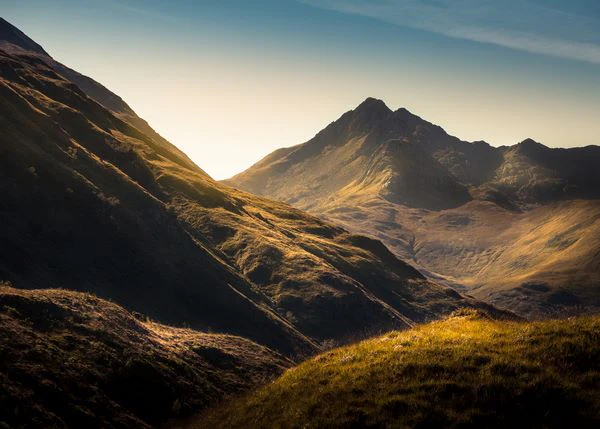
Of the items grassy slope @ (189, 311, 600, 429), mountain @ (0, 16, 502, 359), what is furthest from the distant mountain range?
mountain @ (0, 16, 502, 359)

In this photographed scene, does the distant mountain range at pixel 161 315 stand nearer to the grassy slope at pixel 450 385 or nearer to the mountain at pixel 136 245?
the grassy slope at pixel 450 385

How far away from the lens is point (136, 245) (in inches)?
5236

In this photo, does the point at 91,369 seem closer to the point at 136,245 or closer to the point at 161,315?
the point at 161,315

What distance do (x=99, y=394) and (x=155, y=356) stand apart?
13.0m

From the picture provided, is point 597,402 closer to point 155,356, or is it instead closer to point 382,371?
point 382,371

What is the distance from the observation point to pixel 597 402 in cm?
1783

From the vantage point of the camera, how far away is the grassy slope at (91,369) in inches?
963

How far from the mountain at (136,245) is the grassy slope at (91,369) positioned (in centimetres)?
5773

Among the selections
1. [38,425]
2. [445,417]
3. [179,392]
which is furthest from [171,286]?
[445,417]

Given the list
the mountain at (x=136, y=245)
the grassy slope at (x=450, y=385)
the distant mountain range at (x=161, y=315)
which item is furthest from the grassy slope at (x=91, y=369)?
the mountain at (x=136, y=245)

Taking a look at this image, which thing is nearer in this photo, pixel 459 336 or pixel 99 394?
pixel 459 336

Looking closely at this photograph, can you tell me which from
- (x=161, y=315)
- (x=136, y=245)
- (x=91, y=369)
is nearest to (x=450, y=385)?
(x=91, y=369)

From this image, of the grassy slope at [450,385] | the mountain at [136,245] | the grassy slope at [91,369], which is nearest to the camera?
the grassy slope at [450,385]

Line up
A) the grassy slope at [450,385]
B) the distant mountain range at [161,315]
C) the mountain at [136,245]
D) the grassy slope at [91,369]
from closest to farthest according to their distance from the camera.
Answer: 1. the grassy slope at [450,385]
2. the distant mountain range at [161,315]
3. the grassy slope at [91,369]
4. the mountain at [136,245]
